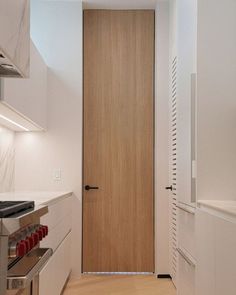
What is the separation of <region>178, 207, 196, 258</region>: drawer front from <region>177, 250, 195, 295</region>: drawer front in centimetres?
10

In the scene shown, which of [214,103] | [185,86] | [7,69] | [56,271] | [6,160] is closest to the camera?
[7,69]

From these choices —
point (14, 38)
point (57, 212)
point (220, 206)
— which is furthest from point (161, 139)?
point (14, 38)

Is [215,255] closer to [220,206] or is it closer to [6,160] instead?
[220,206]

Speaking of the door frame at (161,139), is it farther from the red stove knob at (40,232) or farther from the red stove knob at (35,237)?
the red stove knob at (35,237)

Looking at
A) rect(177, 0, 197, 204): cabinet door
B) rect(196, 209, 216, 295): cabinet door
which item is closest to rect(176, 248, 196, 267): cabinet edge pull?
rect(196, 209, 216, 295): cabinet door

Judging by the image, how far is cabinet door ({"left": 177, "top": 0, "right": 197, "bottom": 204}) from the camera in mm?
2873

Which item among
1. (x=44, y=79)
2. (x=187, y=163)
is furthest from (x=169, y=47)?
(x=187, y=163)

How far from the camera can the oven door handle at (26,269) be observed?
5.05ft

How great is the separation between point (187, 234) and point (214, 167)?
648 millimetres

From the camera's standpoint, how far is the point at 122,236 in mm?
4500

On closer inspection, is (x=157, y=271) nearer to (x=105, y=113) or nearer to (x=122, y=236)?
(x=122, y=236)

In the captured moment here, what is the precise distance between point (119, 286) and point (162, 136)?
158cm

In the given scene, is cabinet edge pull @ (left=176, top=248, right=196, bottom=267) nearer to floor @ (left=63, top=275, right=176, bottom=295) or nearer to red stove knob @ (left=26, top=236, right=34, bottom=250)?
floor @ (left=63, top=275, right=176, bottom=295)

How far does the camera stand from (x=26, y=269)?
1.70 metres
